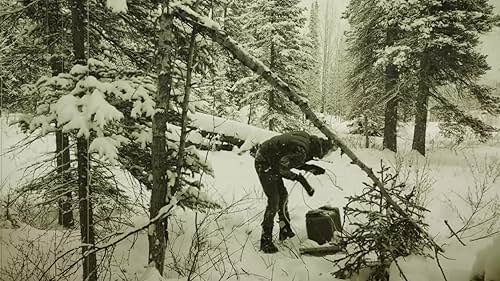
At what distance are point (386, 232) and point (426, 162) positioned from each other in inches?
168

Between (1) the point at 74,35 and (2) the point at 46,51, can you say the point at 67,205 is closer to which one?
(2) the point at 46,51

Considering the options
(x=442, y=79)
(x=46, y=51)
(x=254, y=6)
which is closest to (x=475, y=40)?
(x=442, y=79)

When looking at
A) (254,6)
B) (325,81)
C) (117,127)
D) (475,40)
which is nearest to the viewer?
(117,127)

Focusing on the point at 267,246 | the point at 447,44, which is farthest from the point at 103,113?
the point at 447,44

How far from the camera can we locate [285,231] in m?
5.34

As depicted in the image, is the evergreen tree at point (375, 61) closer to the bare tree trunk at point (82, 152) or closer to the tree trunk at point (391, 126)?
the tree trunk at point (391, 126)

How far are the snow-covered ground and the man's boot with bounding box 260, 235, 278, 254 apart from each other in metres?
0.08

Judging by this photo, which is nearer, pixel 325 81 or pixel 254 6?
pixel 254 6

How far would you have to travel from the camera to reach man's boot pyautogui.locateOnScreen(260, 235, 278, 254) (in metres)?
4.92

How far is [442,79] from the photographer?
7844mm

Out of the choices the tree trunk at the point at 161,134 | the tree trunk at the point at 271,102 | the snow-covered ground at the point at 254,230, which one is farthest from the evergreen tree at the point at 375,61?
the tree trunk at the point at 161,134

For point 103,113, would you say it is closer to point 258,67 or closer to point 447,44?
point 258,67

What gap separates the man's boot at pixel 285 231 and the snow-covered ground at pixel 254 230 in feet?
0.34

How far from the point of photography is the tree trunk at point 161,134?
3230mm
